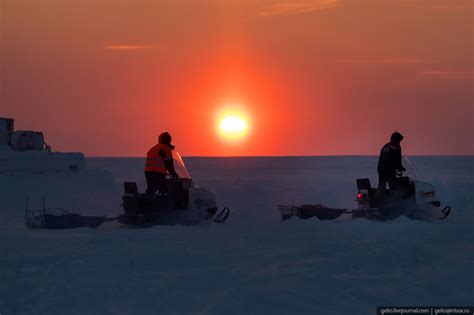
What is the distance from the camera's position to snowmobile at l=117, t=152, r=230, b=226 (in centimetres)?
1359

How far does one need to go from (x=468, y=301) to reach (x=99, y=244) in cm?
592

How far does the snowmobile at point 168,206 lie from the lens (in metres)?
13.6

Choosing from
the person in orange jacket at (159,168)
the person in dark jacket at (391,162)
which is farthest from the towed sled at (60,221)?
the person in dark jacket at (391,162)

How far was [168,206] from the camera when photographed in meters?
13.7

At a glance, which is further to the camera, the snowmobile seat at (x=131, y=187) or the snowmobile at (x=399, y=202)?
the snowmobile at (x=399, y=202)

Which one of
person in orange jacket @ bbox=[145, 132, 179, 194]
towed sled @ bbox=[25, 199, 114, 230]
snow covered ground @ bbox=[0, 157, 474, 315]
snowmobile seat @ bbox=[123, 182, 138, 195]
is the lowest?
snow covered ground @ bbox=[0, 157, 474, 315]

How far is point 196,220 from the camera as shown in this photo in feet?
45.9

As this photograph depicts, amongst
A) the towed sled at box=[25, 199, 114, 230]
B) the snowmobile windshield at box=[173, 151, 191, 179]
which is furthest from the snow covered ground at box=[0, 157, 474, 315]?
the snowmobile windshield at box=[173, 151, 191, 179]

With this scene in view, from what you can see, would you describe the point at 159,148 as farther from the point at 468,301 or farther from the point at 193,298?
the point at 468,301

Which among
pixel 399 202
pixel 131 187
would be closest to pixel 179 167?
pixel 131 187

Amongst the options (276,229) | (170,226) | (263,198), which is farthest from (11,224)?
(263,198)

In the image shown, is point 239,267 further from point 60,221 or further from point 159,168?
point 60,221

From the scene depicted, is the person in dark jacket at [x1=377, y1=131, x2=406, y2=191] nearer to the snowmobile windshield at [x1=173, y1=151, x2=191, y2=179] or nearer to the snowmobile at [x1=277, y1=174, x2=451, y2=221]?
the snowmobile at [x1=277, y1=174, x2=451, y2=221]

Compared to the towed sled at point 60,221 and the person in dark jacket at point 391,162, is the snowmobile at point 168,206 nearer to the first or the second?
the towed sled at point 60,221
